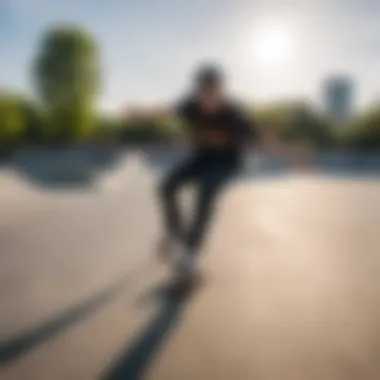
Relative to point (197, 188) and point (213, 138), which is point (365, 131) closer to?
point (213, 138)

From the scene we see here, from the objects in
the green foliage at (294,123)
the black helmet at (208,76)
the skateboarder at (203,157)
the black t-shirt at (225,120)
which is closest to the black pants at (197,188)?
the skateboarder at (203,157)


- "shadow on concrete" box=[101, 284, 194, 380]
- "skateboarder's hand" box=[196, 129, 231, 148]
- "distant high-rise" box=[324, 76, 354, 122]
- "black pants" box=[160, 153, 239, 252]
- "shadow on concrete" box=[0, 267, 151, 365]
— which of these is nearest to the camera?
"shadow on concrete" box=[101, 284, 194, 380]

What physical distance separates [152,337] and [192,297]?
0.44m

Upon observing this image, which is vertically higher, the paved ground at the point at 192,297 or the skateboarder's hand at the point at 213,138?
the skateboarder's hand at the point at 213,138

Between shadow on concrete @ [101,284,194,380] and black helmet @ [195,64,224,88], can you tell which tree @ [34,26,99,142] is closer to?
black helmet @ [195,64,224,88]

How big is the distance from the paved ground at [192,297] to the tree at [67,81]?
562 mm

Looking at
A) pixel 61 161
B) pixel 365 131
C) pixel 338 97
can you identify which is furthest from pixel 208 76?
pixel 61 161

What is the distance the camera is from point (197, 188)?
280cm

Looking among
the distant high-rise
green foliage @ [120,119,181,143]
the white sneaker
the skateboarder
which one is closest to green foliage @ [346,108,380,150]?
the distant high-rise

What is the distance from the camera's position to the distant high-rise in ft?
7.55

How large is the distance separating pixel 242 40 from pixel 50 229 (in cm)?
204

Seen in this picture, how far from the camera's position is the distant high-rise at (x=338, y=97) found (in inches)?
90.7

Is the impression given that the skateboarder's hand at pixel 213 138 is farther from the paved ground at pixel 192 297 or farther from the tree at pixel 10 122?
the tree at pixel 10 122

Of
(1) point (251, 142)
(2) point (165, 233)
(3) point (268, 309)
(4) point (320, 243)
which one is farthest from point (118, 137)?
(4) point (320, 243)
